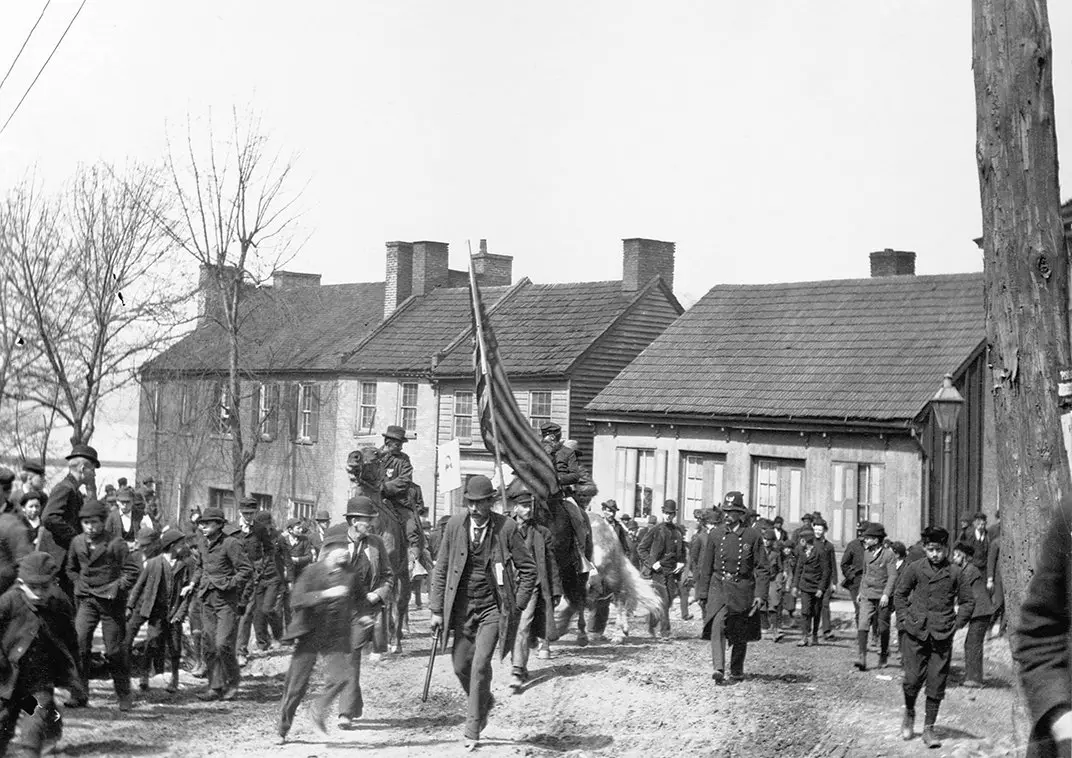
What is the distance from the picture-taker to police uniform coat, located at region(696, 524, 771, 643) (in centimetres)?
1526

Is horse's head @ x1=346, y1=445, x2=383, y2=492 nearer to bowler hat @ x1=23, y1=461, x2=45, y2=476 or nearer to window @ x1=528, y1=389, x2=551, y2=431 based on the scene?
bowler hat @ x1=23, y1=461, x2=45, y2=476

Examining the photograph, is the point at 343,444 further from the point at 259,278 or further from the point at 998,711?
the point at 998,711

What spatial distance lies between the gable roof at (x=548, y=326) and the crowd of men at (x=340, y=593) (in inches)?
815

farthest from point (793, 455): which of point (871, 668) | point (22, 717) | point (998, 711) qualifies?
point (22, 717)

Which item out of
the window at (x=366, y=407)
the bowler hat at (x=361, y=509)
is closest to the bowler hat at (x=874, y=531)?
the bowler hat at (x=361, y=509)

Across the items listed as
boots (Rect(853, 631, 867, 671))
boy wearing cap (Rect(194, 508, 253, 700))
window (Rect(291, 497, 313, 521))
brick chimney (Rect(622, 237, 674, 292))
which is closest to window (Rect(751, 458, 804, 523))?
brick chimney (Rect(622, 237, 674, 292))

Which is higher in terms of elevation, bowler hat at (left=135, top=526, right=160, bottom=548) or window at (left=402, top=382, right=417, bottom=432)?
window at (left=402, top=382, right=417, bottom=432)

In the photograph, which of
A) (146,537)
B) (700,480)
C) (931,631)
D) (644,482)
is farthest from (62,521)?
(644,482)

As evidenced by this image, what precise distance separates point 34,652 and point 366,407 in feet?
113

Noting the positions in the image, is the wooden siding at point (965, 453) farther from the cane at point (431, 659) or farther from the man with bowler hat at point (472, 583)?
the man with bowler hat at point (472, 583)

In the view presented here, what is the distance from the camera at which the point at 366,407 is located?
145 feet

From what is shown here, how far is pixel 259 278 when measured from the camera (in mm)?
42094

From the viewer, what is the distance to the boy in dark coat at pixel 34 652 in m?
9.54

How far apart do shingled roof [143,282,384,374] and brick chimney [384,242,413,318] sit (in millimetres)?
858
